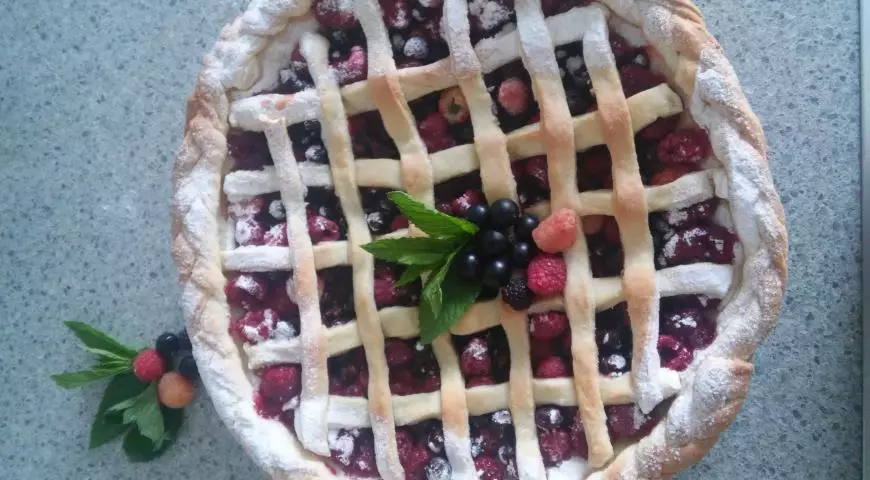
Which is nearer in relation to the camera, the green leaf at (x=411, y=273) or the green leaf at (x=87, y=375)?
the green leaf at (x=411, y=273)

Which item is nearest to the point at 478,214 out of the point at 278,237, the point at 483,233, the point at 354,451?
the point at 483,233

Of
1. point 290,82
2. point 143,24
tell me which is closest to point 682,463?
point 290,82

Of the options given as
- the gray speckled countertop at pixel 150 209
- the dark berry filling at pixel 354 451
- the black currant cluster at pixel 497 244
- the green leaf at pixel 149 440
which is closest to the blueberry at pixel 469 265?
the black currant cluster at pixel 497 244

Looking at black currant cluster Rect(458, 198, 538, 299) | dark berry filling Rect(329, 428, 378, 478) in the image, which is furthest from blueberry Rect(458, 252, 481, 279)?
dark berry filling Rect(329, 428, 378, 478)

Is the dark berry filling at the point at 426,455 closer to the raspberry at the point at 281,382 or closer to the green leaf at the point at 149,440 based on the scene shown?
the raspberry at the point at 281,382

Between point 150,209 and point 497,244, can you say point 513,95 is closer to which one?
point 497,244
